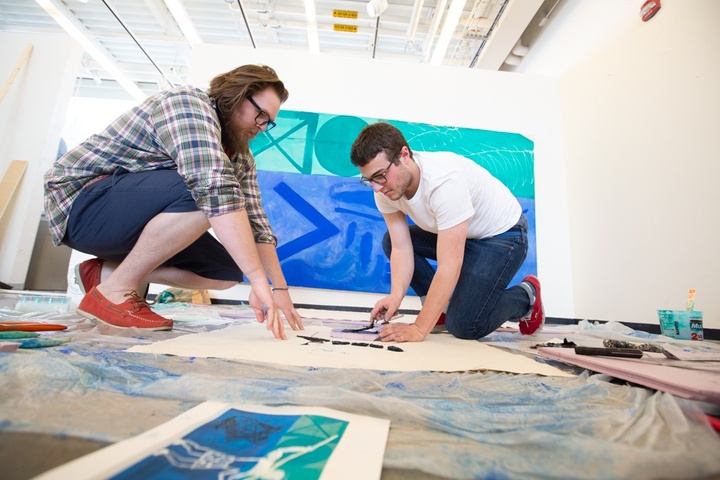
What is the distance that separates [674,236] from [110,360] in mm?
2537

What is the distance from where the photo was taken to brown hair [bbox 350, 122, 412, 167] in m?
1.22

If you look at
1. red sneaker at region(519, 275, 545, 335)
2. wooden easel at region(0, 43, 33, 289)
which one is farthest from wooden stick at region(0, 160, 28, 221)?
red sneaker at region(519, 275, 545, 335)

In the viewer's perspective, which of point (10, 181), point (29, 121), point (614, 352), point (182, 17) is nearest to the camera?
point (614, 352)

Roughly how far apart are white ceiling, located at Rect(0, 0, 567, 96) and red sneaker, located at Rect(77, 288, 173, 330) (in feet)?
10.6

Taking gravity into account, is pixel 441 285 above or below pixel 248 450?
above

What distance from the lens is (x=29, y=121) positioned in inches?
129

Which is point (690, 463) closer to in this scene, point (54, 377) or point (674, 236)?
point (54, 377)

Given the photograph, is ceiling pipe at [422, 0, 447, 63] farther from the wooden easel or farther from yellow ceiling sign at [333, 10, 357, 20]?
the wooden easel

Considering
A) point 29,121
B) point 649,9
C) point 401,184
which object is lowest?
point 401,184

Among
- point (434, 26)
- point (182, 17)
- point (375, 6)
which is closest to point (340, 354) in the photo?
point (375, 6)

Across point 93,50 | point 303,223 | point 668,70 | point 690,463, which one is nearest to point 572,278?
point 668,70

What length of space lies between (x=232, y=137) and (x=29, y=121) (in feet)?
11.1

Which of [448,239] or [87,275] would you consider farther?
[87,275]

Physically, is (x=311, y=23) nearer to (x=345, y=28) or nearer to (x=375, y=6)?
(x=345, y=28)
